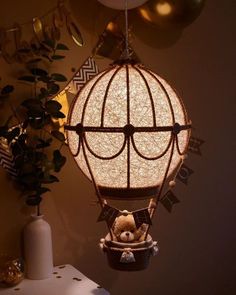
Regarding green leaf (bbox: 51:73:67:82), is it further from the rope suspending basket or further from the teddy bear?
the teddy bear

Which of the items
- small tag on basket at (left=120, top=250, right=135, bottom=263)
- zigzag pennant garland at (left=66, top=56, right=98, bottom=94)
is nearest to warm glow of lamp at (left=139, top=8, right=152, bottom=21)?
zigzag pennant garland at (left=66, top=56, right=98, bottom=94)

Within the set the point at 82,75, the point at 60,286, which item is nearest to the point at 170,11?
the point at 82,75

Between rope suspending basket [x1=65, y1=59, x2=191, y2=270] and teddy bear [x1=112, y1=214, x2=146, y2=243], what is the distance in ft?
0.14

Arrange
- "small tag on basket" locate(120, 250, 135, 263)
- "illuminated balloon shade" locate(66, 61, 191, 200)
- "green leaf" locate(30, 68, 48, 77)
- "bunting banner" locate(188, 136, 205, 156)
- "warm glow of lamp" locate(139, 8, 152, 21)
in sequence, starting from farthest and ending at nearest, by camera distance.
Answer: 1. "warm glow of lamp" locate(139, 8, 152, 21)
2. "green leaf" locate(30, 68, 48, 77)
3. "bunting banner" locate(188, 136, 205, 156)
4. "small tag on basket" locate(120, 250, 135, 263)
5. "illuminated balloon shade" locate(66, 61, 191, 200)

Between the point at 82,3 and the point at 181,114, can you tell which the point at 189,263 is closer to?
the point at 181,114

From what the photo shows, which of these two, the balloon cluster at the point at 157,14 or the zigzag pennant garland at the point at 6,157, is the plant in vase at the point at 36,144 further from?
the balloon cluster at the point at 157,14

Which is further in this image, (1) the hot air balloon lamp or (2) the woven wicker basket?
(2) the woven wicker basket

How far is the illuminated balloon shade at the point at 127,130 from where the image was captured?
33.9 inches

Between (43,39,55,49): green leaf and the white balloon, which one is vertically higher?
the white balloon

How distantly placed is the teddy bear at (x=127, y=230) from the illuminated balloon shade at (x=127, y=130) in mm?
136

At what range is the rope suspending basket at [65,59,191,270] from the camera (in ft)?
2.82

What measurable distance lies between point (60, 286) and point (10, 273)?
5.9 inches

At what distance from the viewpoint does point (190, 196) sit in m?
1.63

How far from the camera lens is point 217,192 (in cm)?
169
